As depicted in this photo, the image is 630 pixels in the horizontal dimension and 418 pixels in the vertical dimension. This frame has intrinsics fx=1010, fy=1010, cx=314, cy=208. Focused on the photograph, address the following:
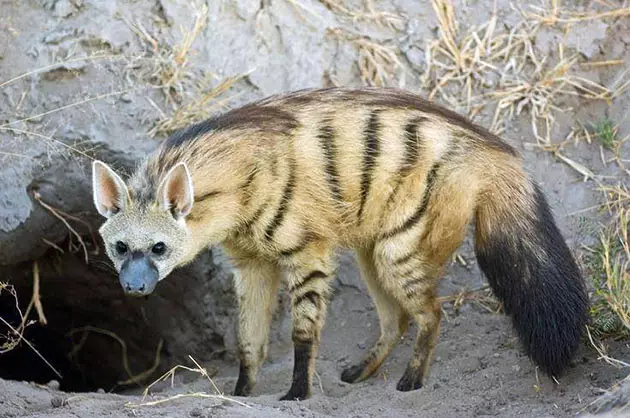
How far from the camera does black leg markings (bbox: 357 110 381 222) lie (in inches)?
175

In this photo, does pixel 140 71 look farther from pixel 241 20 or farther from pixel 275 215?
pixel 275 215

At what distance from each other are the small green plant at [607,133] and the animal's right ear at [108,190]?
2.61 meters

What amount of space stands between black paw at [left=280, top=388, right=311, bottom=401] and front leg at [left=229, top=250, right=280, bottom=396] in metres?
0.34

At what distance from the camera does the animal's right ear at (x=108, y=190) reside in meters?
4.19

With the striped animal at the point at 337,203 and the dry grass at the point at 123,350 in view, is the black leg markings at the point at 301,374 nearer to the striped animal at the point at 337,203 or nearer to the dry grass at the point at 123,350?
the striped animal at the point at 337,203

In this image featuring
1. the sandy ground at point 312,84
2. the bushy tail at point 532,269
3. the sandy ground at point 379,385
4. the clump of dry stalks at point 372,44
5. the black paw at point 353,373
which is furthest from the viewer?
the clump of dry stalks at point 372,44

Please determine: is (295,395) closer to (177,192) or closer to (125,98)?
(177,192)

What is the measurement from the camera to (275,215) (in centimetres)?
437

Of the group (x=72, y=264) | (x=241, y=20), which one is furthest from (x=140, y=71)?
(x=72, y=264)

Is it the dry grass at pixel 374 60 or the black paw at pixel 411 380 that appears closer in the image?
the black paw at pixel 411 380

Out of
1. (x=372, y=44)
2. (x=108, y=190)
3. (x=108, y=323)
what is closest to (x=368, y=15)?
(x=372, y=44)

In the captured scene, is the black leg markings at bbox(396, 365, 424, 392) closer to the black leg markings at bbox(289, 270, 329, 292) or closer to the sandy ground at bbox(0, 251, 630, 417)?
the sandy ground at bbox(0, 251, 630, 417)

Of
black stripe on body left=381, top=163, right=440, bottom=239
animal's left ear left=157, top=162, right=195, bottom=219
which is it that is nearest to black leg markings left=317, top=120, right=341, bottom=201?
black stripe on body left=381, top=163, right=440, bottom=239

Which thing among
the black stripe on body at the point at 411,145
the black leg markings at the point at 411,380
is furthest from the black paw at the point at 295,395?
the black stripe on body at the point at 411,145
